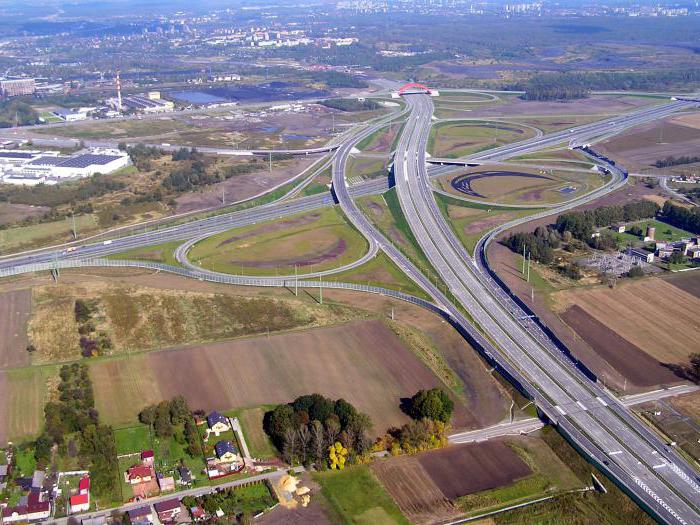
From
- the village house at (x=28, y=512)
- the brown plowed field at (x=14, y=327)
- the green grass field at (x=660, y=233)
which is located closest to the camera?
the village house at (x=28, y=512)

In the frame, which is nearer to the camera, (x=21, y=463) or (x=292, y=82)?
(x=21, y=463)

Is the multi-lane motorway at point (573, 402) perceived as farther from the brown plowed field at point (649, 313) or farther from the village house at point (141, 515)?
the village house at point (141, 515)

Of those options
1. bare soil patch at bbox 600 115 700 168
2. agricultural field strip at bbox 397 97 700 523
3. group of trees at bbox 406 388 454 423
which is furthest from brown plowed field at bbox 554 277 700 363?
bare soil patch at bbox 600 115 700 168

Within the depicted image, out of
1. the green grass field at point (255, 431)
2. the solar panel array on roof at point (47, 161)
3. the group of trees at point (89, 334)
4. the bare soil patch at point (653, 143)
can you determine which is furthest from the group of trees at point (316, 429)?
the bare soil patch at point (653, 143)

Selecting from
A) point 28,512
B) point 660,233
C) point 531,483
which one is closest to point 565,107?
point 660,233

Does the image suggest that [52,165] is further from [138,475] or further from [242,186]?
[138,475]

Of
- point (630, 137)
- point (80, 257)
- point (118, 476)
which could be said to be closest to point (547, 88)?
point (630, 137)

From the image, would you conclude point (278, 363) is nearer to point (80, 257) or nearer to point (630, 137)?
point (80, 257)

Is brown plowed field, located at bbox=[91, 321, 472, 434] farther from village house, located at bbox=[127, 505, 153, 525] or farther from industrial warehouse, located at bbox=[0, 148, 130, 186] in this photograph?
industrial warehouse, located at bbox=[0, 148, 130, 186]
